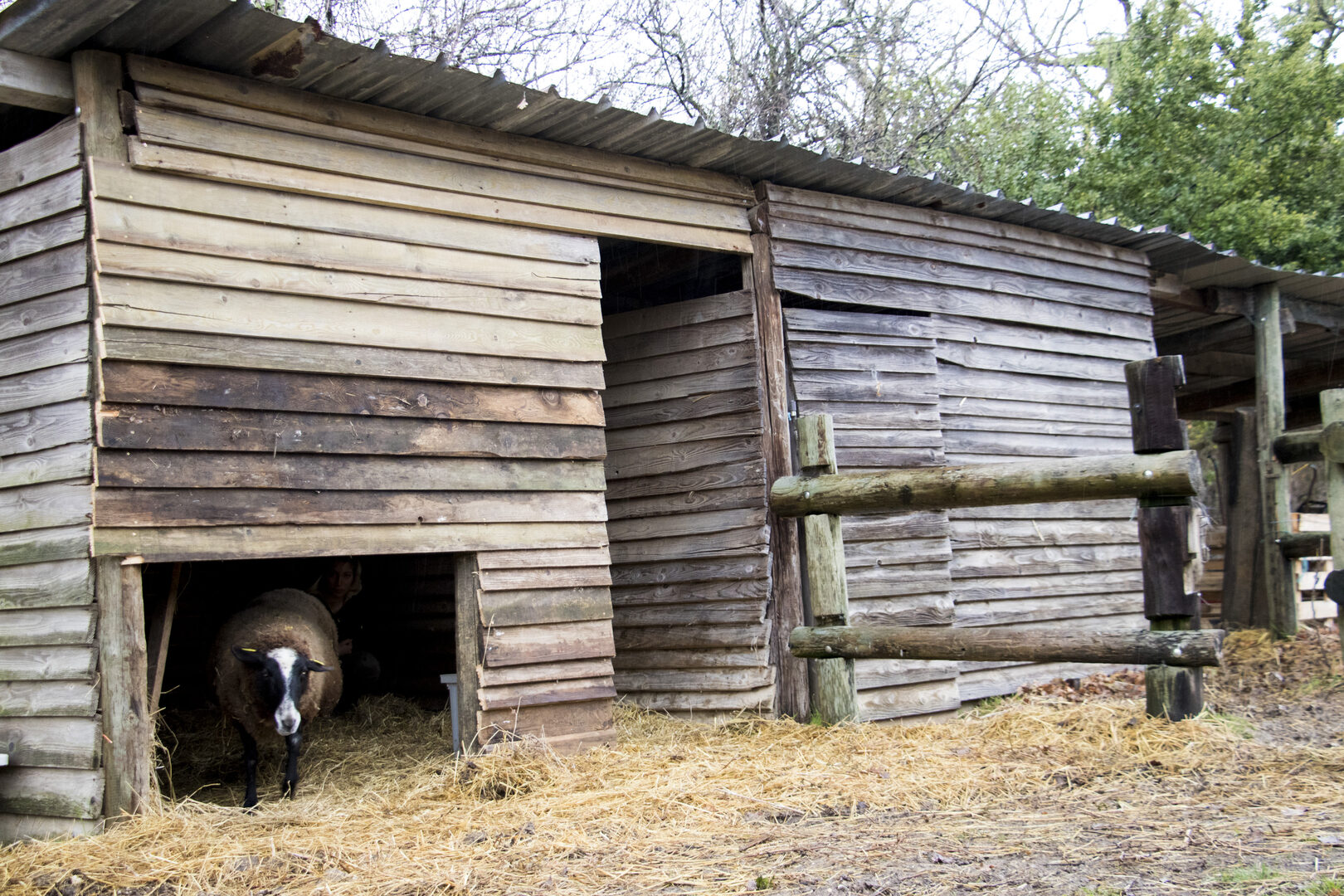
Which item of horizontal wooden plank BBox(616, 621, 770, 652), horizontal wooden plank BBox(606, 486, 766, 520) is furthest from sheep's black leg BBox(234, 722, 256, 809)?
horizontal wooden plank BBox(606, 486, 766, 520)

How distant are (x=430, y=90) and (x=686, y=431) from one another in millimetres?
3222

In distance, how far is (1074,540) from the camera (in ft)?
32.5

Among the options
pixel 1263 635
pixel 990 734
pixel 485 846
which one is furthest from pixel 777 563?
pixel 1263 635

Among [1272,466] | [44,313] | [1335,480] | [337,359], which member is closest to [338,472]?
[337,359]

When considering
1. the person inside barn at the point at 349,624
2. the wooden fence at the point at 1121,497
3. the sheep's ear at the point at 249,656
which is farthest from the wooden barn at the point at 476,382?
→ the wooden fence at the point at 1121,497

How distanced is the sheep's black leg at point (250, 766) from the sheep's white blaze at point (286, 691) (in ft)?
1.35

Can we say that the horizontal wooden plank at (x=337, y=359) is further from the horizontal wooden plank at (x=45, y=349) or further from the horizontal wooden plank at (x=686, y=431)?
the horizontal wooden plank at (x=686, y=431)

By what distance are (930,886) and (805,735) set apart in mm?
3205

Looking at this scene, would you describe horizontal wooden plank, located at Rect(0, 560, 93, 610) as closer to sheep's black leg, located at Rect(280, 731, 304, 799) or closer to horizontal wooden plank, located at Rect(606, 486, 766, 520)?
sheep's black leg, located at Rect(280, 731, 304, 799)

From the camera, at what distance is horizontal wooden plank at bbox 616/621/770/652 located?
25.8 ft

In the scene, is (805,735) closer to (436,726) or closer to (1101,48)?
(436,726)

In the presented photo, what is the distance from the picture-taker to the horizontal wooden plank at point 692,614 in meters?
7.91

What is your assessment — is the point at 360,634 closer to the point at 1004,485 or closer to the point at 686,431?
the point at 686,431

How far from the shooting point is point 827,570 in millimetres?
7133
